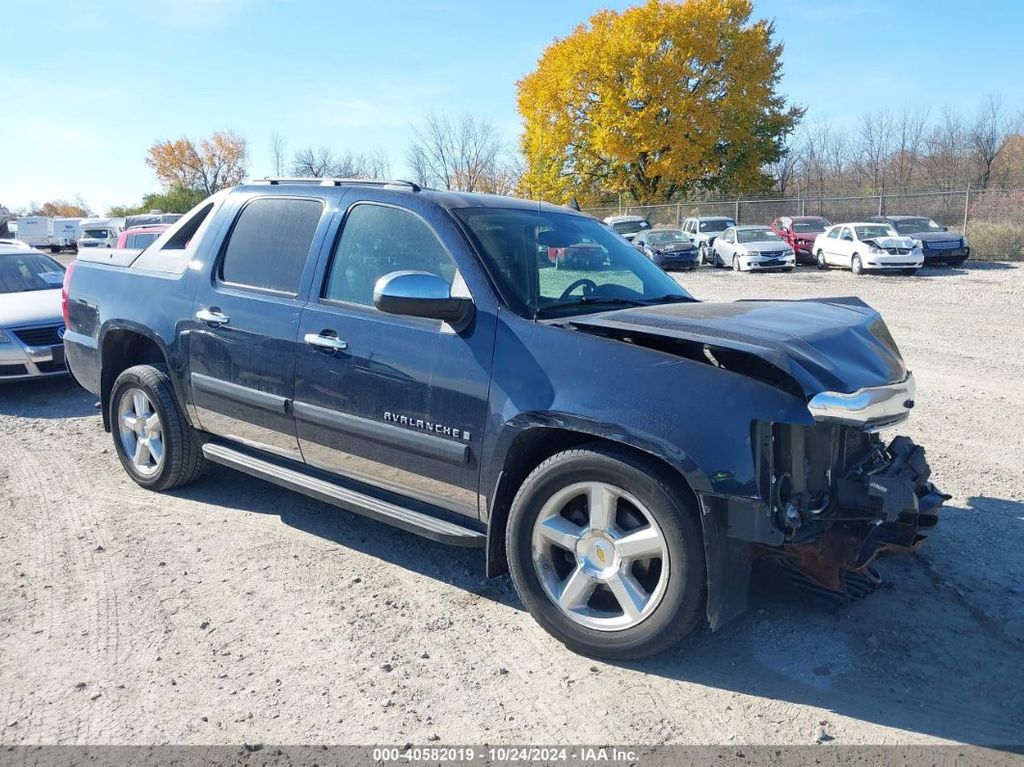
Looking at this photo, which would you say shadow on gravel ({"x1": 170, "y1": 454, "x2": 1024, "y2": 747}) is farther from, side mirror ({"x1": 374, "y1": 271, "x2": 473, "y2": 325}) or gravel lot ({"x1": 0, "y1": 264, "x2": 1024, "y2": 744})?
side mirror ({"x1": 374, "y1": 271, "x2": 473, "y2": 325})

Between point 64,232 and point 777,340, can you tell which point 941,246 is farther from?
point 64,232

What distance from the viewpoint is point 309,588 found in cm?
391

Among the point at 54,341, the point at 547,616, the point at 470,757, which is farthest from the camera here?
the point at 54,341

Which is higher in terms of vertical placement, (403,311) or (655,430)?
(403,311)

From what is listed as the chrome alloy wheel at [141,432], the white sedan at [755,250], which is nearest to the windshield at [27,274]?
the chrome alloy wheel at [141,432]

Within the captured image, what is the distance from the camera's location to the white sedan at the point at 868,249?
73.8 feet

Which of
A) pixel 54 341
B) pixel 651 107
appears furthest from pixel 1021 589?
pixel 651 107

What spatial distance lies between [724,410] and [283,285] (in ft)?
8.29

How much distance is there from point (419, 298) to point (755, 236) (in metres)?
24.8

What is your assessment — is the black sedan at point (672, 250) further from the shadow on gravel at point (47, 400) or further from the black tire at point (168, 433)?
the black tire at point (168, 433)

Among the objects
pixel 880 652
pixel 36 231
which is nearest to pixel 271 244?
pixel 880 652

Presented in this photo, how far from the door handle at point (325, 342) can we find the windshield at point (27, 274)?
7158 millimetres

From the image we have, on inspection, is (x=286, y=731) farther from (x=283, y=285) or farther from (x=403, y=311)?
(x=283, y=285)

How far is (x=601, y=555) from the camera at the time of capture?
126 inches
